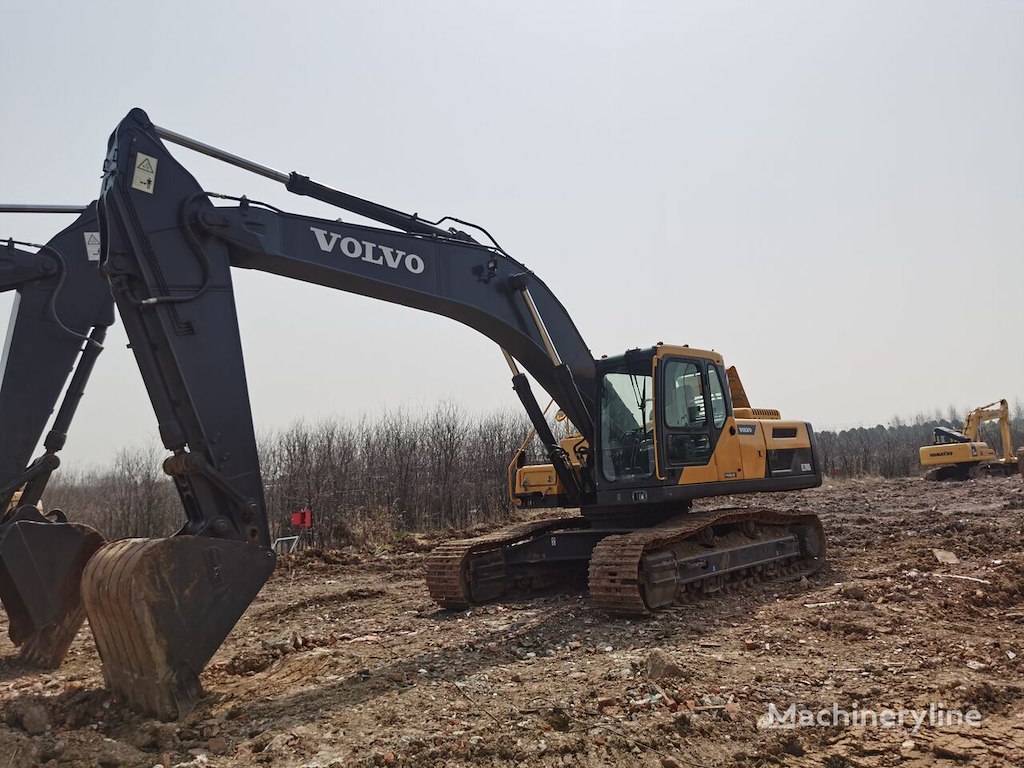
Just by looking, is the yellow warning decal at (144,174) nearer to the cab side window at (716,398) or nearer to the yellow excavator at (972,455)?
the cab side window at (716,398)

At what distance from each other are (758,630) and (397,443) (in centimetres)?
1630

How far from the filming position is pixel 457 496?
21.4m

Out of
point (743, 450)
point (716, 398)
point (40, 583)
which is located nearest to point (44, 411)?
point (40, 583)

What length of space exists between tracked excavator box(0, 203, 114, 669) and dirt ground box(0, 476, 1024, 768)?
0.47 meters

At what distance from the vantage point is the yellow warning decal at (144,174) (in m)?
5.55

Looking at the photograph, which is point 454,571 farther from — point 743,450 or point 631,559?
point 743,450

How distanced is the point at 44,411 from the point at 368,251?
3.42 meters

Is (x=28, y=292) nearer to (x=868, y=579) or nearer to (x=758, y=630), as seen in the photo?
(x=758, y=630)

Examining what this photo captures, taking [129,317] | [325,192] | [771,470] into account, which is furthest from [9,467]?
[771,470]

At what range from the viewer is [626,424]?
8586mm

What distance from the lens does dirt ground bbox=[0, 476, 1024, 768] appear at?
4109mm

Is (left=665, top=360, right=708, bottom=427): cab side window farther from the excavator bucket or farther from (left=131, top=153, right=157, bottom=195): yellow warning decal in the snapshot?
(left=131, top=153, right=157, bottom=195): yellow warning decal

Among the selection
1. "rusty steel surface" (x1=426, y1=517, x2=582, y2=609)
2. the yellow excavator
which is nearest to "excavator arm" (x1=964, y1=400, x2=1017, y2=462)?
the yellow excavator

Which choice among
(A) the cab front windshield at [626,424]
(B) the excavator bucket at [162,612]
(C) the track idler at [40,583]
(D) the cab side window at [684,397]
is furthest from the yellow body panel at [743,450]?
(C) the track idler at [40,583]
